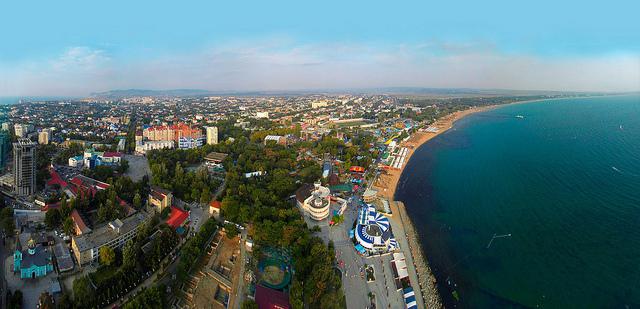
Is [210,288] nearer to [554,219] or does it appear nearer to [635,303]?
[635,303]

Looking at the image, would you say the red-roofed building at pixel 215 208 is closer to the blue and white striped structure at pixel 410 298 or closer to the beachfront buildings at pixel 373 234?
the beachfront buildings at pixel 373 234

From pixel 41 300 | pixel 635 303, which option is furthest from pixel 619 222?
pixel 41 300

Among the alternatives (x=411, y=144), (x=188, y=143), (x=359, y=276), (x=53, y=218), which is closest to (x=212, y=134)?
(x=188, y=143)

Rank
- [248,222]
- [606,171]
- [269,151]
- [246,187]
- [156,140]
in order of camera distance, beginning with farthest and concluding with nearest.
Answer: [156,140]
[269,151]
[606,171]
[246,187]
[248,222]

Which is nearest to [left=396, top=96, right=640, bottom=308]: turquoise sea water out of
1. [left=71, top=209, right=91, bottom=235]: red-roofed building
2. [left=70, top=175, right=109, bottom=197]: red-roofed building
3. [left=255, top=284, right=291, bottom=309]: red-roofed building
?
[left=255, top=284, right=291, bottom=309]: red-roofed building

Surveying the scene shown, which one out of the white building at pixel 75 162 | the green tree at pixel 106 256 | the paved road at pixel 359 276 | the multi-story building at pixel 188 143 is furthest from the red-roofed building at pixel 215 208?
the multi-story building at pixel 188 143

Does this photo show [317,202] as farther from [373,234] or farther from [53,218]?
[53,218]

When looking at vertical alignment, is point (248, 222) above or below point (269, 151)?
below
